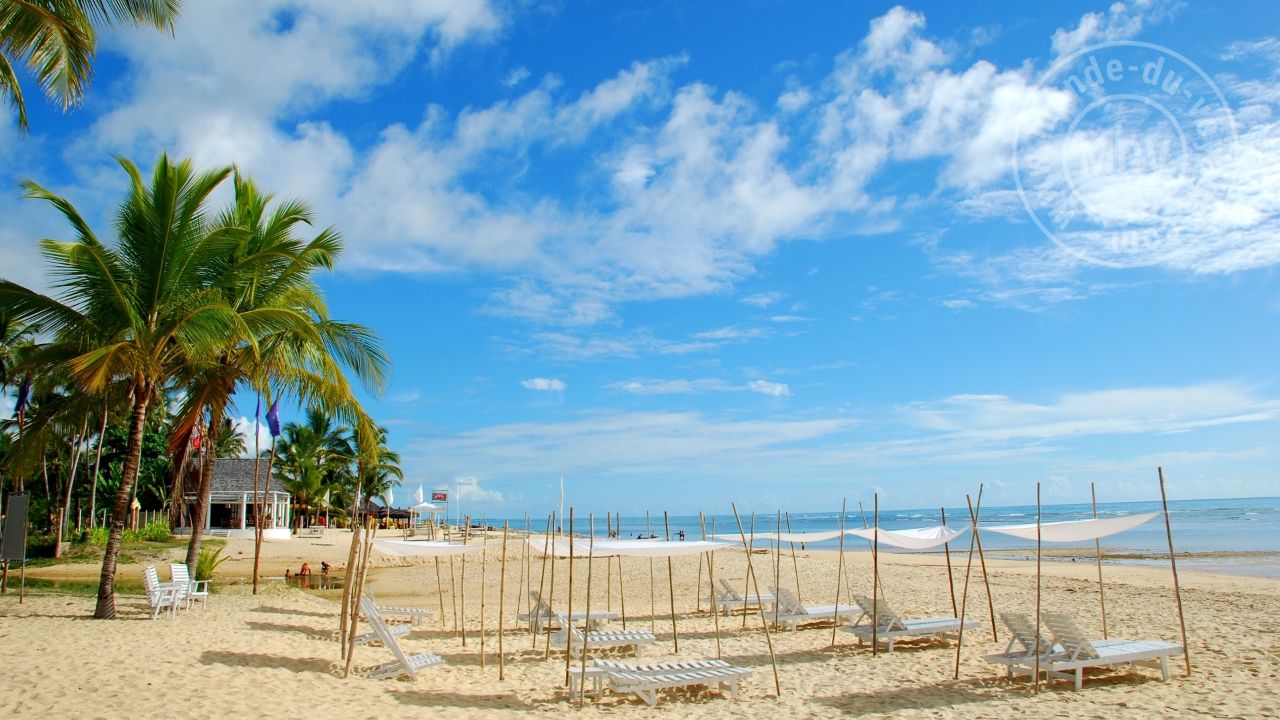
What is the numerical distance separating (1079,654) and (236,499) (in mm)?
38969

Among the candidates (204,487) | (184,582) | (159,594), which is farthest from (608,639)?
(204,487)

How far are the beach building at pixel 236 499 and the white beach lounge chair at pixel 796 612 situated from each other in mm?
28113

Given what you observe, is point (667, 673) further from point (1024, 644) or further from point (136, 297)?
point (136, 297)

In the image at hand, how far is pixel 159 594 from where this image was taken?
10797 mm

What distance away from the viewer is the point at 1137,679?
8.30 meters

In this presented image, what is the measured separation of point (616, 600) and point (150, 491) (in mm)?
29388

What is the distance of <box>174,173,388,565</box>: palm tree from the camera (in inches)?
483

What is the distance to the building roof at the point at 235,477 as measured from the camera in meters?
38.3

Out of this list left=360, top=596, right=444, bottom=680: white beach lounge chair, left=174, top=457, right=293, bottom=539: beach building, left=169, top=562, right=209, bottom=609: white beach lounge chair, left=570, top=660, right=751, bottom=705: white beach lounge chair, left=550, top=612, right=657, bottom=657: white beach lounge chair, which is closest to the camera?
left=570, top=660, right=751, bottom=705: white beach lounge chair

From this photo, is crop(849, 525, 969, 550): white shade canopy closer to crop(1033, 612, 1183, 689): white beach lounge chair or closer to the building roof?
crop(1033, 612, 1183, 689): white beach lounge chair

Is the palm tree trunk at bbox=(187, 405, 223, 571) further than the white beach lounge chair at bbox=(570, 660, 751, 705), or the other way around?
the palm tree trunk at bbox=(187, 405, 223, 571)

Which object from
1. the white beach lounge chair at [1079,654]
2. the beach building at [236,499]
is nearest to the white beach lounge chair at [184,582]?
the white beach lounge chair at [1079,654]

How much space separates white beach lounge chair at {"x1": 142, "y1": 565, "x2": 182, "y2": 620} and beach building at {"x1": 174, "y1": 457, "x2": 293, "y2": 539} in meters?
24.9

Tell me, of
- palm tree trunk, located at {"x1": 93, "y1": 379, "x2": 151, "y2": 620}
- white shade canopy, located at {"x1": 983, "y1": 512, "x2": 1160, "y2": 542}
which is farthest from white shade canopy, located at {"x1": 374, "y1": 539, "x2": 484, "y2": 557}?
white shade canopy, located at {"x1": 983, "y1": 512, "x2": 1160, "y2": 542}
